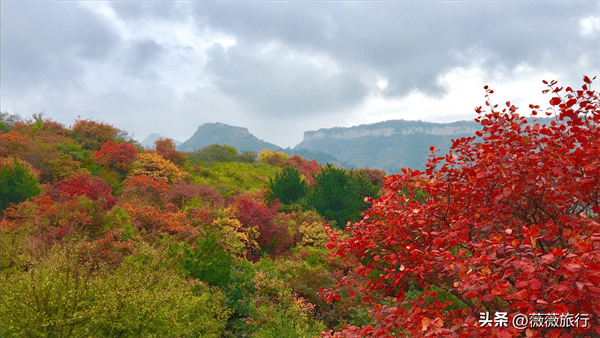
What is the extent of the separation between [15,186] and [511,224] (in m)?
16.5

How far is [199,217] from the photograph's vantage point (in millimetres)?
13312

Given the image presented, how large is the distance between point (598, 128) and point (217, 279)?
27.0 ft

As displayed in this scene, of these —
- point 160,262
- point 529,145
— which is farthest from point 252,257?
point 529,145

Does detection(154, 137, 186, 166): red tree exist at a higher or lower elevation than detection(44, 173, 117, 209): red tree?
higher

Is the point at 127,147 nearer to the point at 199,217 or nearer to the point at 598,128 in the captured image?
the point at 199,217

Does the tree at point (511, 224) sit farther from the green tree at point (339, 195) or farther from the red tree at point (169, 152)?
the red tree at point (169, 152)

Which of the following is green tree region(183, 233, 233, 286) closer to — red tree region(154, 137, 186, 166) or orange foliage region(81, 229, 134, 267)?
orange foliage region(81, 229, 134, 267)

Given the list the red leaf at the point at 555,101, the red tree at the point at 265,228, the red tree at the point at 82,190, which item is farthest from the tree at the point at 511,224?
the red tree at the point at 82,190

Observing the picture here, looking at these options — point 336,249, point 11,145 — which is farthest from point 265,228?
point 11,145

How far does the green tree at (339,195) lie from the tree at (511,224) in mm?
14516

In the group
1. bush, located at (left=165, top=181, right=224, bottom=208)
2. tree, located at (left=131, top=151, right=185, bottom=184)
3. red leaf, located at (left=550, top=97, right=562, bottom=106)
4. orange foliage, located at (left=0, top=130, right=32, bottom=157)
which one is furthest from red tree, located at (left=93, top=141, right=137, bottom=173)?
red leaf, located at (left=550, top=97, right=562, bottom=106)

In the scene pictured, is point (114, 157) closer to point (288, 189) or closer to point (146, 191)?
point (146, 191)

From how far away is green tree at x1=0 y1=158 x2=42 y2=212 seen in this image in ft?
41.6

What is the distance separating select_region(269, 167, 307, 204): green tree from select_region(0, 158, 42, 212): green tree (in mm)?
12592
